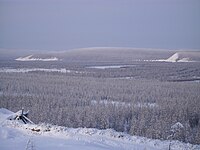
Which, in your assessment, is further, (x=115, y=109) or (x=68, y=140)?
(x=115, y=109)

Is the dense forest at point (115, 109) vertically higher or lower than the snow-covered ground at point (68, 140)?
lower

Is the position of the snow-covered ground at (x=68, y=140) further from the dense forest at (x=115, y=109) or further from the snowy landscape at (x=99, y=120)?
the dense forest at (x=115, y=109)

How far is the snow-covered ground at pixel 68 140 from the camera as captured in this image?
1365cm

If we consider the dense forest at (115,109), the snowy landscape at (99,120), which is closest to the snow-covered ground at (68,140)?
the snowy landscape at (99,120)

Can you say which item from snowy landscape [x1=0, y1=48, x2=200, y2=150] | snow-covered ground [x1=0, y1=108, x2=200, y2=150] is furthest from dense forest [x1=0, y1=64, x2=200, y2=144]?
snow-covered ground [x1=0, y1=108, x2=200, y2=150]

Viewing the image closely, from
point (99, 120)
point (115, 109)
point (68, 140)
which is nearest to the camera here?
point (68, 140)

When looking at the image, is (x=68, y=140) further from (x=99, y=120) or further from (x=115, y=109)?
(x=115, y=109)

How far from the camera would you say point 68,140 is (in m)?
14.8

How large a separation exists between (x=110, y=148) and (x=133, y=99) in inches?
1390

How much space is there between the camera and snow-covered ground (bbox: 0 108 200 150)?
13648mm

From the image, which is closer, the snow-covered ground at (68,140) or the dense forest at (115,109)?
the snow-covered ground at (68,140)

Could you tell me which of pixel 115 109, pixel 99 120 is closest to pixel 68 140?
pixel 99 120

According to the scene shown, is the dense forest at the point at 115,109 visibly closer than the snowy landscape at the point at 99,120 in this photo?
No

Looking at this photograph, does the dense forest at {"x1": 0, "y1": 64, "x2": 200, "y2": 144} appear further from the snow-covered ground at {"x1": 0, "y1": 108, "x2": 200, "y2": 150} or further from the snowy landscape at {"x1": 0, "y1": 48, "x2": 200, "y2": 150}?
the snow-covered ground at {"x1": 0, "y1": 108, "x2": 200, "y2": 150}
